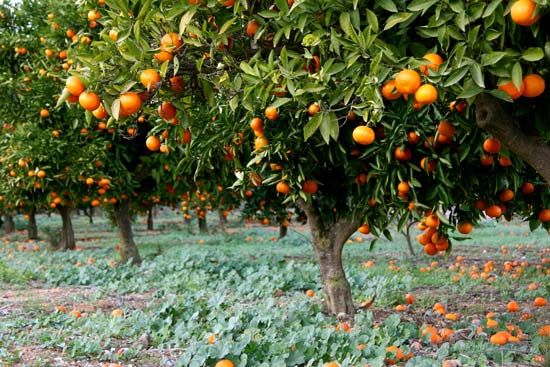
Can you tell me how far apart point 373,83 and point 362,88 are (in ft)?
A: 0.24

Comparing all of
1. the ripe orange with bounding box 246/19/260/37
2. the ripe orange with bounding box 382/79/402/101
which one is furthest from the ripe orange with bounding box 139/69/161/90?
the ripe orange with bounding box 382/79/402/101

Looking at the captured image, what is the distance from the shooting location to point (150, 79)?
2693mm

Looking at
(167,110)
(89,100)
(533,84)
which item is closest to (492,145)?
(533,84)

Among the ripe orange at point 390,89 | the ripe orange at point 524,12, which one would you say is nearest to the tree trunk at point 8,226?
the ripe orange at point 390,89

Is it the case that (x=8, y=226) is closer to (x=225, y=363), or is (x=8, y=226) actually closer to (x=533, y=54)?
(x=225, y=363)

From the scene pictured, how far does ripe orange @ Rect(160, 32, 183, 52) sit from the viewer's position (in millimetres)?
2809

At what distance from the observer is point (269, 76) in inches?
109

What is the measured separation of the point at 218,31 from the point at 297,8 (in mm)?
545

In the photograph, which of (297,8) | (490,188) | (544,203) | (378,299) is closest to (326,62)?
(297,8)

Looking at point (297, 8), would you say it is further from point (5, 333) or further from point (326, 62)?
point (5, 333)

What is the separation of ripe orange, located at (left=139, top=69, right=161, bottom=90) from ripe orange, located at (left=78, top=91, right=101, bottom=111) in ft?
0.76

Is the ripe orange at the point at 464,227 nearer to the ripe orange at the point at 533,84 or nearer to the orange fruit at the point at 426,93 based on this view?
the ripe orange at the point at 533,84

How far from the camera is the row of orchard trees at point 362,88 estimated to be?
234 centimetres

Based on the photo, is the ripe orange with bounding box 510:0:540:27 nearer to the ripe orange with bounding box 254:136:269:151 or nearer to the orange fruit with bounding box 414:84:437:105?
the orange fruit with bounding box 414:84:437:105
